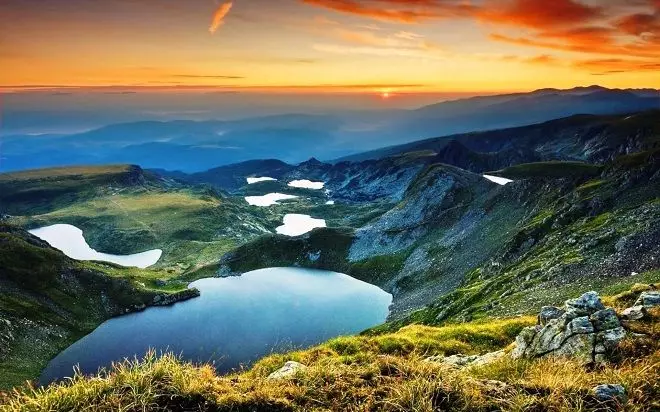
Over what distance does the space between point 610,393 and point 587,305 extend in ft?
28.0

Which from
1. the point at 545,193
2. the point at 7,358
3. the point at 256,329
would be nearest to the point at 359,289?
the point at 256,329

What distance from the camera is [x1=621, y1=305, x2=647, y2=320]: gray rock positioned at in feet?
55.1

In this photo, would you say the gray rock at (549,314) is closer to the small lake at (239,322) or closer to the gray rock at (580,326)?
the gray rock at (580,326)

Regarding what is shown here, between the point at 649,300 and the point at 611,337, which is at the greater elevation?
the point at 611,337

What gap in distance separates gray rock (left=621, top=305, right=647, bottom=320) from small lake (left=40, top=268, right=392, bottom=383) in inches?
2369

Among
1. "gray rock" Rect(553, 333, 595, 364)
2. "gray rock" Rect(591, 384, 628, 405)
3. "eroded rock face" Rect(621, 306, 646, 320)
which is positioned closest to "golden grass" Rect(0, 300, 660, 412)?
"gray rock" Rect(591, 384, 628, 405)

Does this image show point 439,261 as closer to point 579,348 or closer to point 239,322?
point 239,322

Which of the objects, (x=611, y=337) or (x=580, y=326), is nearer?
(x=611, y=337)

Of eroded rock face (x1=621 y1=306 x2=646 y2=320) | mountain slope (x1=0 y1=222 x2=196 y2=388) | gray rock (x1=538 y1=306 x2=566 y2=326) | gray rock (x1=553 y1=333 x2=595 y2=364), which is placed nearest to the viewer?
gray rock (x1=553 y1=333 x2=595 y2=364)

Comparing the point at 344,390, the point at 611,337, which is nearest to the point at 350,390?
the point at 344,390

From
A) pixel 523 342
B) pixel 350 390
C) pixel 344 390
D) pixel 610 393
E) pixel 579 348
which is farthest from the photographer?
pixel 523 342

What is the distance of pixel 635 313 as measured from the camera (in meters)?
17.1

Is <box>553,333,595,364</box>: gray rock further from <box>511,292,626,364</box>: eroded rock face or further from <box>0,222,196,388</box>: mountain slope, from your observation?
<box>0,222,196,388</box>: mountain slope

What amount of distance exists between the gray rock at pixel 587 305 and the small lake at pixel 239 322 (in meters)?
58.9
